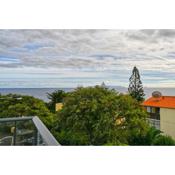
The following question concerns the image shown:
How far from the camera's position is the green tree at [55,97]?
416 cm

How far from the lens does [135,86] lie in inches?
159

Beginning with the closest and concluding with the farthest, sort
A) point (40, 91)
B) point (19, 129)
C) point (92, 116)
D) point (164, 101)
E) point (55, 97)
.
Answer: point (19, 129), point (164, 101), point (40, 91), point (55, 97), point (92, 116)

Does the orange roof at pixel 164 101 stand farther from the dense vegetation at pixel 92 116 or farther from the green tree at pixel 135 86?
the dense vegetation at pixel 92 116

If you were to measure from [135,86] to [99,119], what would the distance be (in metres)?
1.08

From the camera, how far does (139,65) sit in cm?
405

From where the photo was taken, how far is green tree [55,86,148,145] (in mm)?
4500

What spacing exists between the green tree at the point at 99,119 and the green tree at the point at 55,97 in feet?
0.41

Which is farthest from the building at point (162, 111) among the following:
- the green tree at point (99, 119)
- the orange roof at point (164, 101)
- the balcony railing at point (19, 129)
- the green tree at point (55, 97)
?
the balcony railing at point (19, 129)

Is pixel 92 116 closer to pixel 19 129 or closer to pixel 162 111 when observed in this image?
pixel 162 111

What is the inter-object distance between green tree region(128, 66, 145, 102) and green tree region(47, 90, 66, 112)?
39.3 inches

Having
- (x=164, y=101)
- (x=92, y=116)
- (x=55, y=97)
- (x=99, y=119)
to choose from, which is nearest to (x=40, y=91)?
(x=55, y=97)
